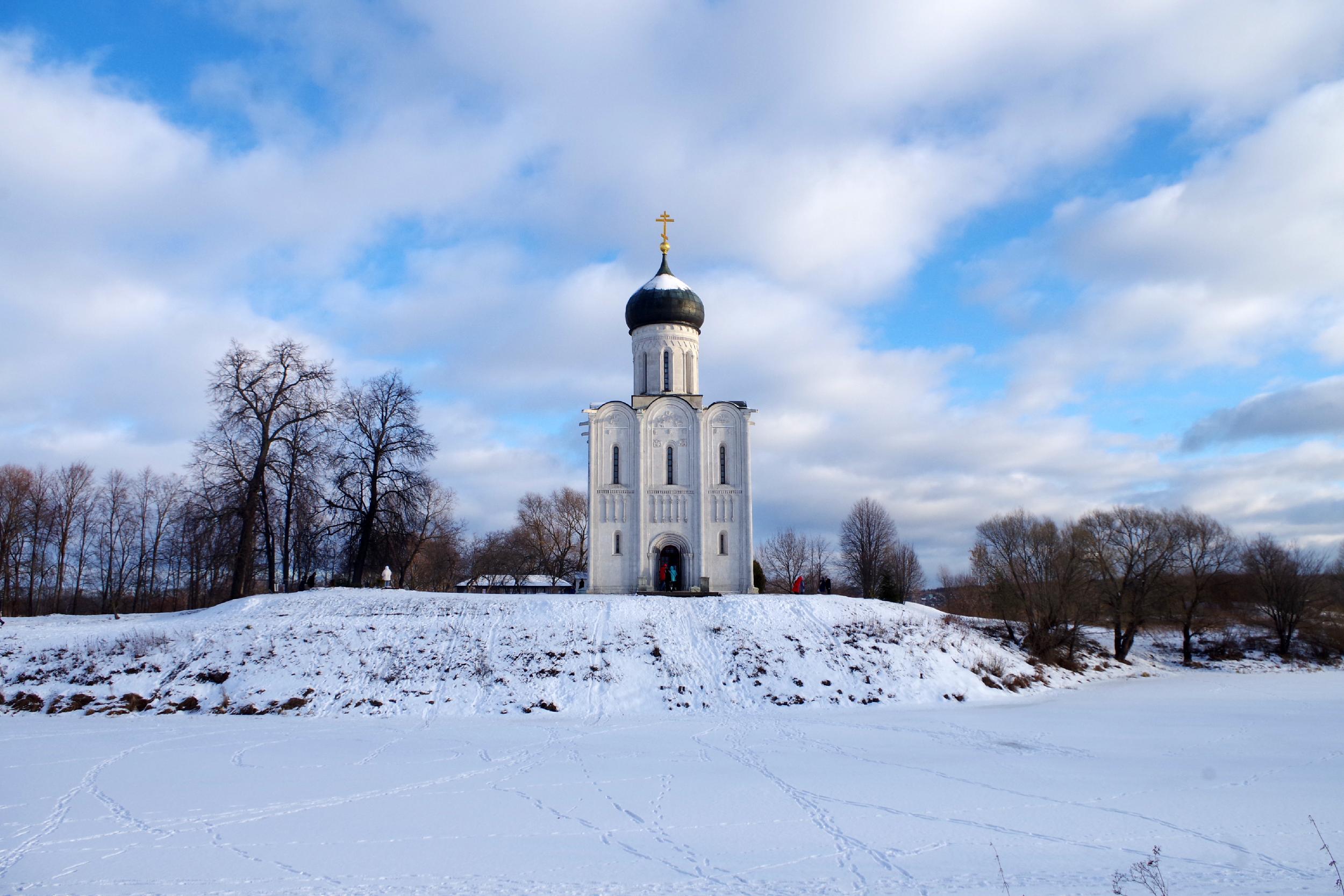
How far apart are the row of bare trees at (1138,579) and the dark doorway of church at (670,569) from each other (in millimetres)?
12086

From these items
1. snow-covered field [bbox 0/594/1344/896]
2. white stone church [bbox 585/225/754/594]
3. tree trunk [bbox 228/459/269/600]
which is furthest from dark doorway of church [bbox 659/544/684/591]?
tree trunk [bbox 228/459/269/600]

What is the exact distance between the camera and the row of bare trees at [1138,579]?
32469 mm

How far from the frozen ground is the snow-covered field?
5 cm

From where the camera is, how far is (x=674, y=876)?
836 cm

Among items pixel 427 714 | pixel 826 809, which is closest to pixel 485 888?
pixel 826 809

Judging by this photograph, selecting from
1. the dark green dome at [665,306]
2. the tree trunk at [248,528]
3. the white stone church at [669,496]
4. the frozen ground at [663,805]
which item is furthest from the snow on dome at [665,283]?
the frozen ground at [663,805]

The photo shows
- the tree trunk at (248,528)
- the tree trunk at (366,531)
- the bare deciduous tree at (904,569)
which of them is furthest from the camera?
the bare deciduous tree at (904,569)

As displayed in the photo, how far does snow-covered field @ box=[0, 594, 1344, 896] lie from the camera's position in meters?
8.44

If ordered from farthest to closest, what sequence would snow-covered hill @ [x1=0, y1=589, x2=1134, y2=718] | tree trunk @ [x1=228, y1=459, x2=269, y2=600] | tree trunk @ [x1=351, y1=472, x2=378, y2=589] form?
tree trunk @ [x1=351, y1=472, x2=378, y2=589]
tree trunk @ [x1=228, y1=459, x2=269, y2=600]
snow-covered hill @ [x1=0, y1=589, x2=1134, y2=718]

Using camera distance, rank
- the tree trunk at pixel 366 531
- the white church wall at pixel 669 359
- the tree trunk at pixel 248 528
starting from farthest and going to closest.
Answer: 1. the white church wall at pixel 669 359
2. the tree trunk at pixel 366 531
3. the tree trunk at pixel 248 528

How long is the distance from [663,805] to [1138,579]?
106 feet

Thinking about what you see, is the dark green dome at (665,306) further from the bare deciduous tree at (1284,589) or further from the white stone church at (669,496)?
the bare deciduous tree at (1284,589)

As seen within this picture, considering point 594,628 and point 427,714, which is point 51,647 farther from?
point 594,628

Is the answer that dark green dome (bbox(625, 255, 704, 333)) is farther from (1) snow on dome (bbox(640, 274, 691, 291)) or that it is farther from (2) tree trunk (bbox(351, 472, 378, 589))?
(2) tree trunk (bbox(351, 472, 378, 589))
